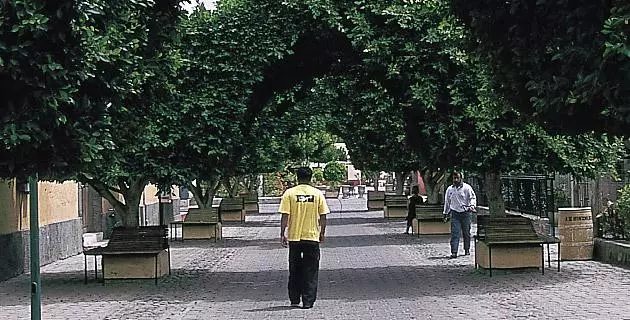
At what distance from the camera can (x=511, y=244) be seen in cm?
1730

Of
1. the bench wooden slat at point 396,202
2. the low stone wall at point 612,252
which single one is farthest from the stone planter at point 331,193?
the low stone wall at point 612,252

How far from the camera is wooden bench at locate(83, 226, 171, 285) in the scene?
56.2 feet

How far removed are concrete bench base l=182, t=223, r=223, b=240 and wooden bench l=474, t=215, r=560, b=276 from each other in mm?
13149

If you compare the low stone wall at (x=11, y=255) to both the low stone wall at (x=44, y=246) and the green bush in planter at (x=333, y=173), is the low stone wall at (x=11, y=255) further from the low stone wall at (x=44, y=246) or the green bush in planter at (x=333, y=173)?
the green bush in planter at (x=333, y=173)

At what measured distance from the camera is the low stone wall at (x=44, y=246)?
18.5 m

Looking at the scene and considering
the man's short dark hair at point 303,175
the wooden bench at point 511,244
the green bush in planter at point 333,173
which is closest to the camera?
the man's short dark hair at point 303,175

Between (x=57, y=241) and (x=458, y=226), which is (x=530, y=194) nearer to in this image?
(x=458, y=226)

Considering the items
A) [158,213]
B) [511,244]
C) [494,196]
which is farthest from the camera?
[158,213]

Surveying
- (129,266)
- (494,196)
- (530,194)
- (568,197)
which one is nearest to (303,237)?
(129,266)

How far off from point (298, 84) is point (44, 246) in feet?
21.9

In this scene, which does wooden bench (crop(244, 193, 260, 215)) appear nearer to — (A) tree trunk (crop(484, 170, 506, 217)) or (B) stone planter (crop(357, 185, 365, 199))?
(B) stone planter (crop(357, 185, 365, 199))

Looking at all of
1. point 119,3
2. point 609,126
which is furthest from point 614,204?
point 119,3

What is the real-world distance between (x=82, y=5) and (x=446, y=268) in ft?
41.1

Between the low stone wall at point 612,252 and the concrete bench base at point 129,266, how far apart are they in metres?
8.13
